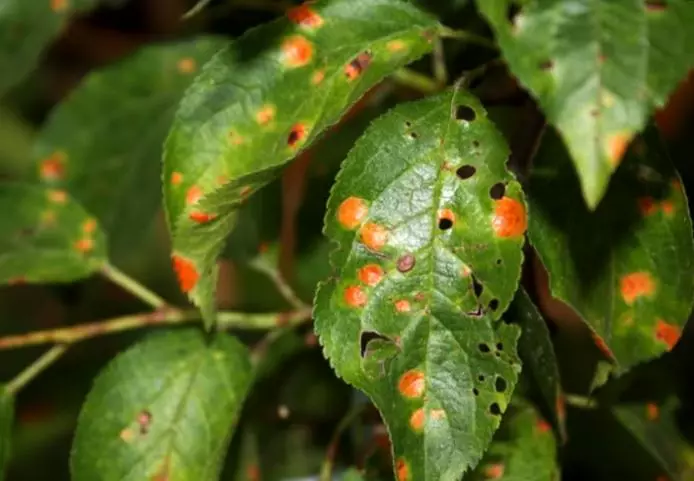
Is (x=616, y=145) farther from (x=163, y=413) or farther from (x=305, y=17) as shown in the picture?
(x=163, y=413)

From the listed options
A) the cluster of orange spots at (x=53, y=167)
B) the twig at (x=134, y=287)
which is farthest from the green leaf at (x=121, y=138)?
the twig at (x=134, y=287)

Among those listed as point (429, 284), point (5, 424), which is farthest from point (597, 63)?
point (5, 424)

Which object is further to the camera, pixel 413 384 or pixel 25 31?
pixel 25 31

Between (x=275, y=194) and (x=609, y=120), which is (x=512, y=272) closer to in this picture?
(x=609, y=120)

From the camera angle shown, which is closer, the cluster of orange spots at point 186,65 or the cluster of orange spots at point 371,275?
the cluster of orange spots at point 371,275

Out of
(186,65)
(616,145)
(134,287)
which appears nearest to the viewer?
(616,145)

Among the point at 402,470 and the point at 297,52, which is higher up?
the point at 297,52

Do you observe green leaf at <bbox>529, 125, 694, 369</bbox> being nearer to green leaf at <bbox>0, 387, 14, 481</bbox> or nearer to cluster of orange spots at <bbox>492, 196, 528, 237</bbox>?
cluster of orange spots at <bbox>492, 196, 528, 237</bbox>

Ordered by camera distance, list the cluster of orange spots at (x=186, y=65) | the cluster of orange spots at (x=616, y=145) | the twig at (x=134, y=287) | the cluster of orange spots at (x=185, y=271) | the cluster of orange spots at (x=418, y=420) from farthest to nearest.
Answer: the cluster of orange spots at (x=186, y=65), the twig at (x=134, y=287), the cluster of orange spots at (x=185, y=271), the cluster of orange spots at (x=418, y=420), the cluster of orange spots at (x=616, y=145)

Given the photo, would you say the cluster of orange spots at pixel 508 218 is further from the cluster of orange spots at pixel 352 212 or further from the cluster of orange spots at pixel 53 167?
the cluster of orange spots at pixel 53 167
